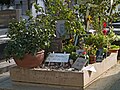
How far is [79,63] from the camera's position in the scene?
19.2 feet

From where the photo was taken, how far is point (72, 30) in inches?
271

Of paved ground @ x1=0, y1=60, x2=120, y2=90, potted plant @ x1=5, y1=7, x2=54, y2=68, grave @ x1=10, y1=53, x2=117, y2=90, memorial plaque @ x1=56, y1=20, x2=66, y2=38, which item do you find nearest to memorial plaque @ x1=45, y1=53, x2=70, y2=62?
potted plant @ x1=5, y1=7, x2=54, y2=68

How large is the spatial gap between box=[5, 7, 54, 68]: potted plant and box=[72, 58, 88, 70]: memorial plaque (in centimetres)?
66

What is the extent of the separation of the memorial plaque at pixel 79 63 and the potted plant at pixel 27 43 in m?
0.66

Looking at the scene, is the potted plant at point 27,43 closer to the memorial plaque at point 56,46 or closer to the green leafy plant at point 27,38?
the green leafy plant at point 27,38

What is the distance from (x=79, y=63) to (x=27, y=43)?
3.47ft

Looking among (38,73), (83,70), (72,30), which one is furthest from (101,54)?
(38,73)

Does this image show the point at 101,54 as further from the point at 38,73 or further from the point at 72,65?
the point at 38,73

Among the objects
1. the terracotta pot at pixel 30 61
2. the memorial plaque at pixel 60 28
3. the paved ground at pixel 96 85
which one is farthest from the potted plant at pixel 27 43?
the memorial plaque at pixel 60 28

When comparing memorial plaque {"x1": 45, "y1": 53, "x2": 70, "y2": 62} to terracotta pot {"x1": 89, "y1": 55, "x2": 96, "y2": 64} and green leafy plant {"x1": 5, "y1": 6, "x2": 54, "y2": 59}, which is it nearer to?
green leafy plant {"x1": 5, "y1": 6, "x2": 54, "y2": 59}

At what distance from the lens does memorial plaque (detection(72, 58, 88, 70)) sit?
228 inches

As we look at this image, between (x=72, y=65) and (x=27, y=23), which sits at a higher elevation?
(x=27, y=23)

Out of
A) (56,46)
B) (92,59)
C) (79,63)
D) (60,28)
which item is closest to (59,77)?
(79,63)

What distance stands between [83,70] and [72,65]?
0.37m
